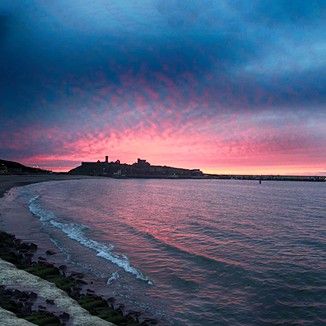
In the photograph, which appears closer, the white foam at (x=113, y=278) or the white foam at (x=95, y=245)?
the white foam at (x=113, y=278)

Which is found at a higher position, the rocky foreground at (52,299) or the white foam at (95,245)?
the rocky foreground at (52,299)

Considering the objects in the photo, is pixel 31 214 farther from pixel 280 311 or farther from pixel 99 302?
pixel 280 311

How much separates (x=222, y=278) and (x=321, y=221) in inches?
1112

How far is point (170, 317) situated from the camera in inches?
470

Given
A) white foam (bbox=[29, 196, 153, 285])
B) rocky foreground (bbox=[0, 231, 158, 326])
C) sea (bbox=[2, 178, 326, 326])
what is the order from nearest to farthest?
rocky foreground (bbox=[0, 231, 158, 326]) < sea (bbox=[2, 178, 326, 326]) < white foam (bbox=[29, 196, 153, 285])

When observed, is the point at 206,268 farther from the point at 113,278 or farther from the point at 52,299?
the point at 52,299

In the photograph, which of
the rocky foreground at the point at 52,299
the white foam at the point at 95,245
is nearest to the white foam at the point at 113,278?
the white foam at the point at 95,245

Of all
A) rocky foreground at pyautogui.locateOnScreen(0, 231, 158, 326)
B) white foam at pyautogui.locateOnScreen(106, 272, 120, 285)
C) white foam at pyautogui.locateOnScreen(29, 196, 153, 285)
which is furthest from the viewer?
white foam at pyautogui.locateOnScreen(29, 196, 153, 285)

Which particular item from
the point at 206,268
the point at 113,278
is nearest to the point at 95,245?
the point at 113,278

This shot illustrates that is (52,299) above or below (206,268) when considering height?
above

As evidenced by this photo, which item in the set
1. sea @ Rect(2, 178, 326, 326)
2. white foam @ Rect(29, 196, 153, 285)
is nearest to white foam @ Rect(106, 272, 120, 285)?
sea @ Rect(2, 178, 326, 326)

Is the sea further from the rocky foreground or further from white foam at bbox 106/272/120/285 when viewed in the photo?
the rocky foreground

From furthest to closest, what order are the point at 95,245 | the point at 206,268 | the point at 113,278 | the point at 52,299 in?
the point at 95,245
the point at 206,268
the point at 113,278
the point at 52,299

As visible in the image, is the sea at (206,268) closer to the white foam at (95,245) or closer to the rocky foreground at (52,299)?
the white foam at (95,245)
